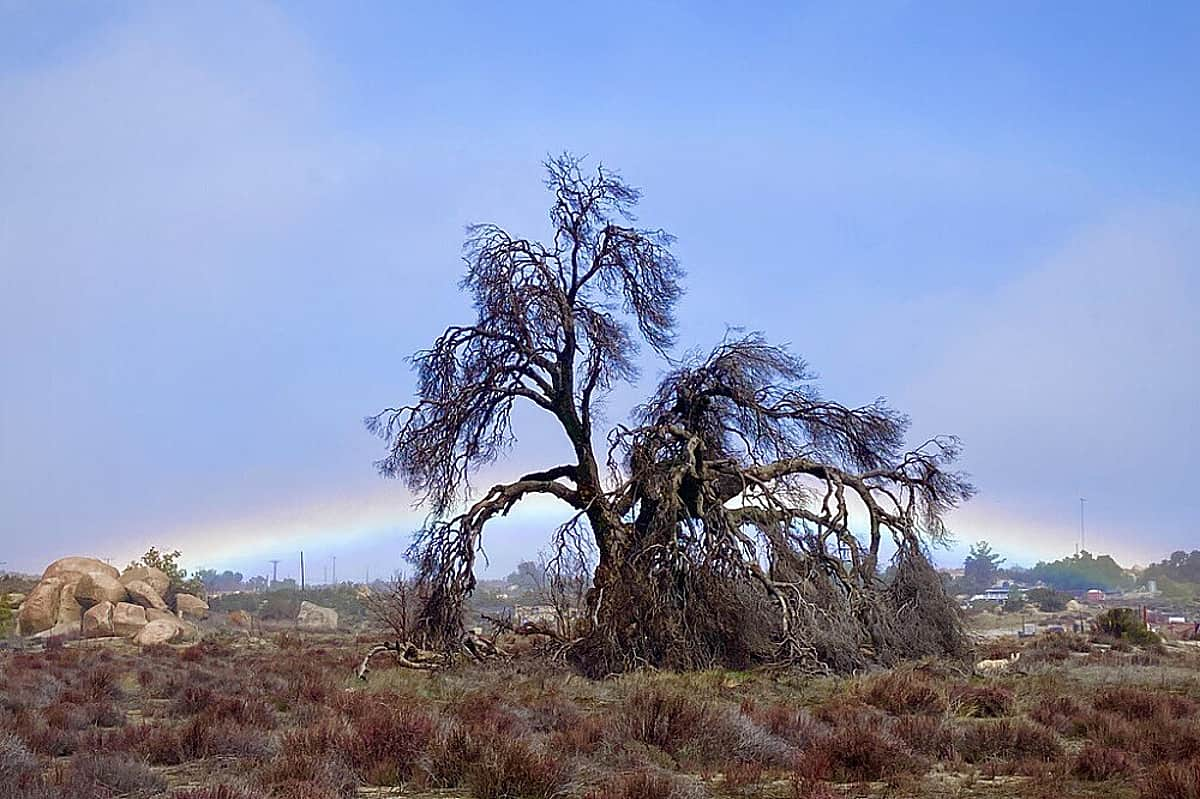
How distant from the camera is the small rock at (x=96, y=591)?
47.4m

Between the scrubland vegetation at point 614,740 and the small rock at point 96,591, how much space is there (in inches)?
1263

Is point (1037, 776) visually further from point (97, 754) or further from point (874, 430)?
point (874, 430)

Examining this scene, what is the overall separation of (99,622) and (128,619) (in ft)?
3.36

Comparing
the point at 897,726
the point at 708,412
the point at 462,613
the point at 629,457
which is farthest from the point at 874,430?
the point at 897,726

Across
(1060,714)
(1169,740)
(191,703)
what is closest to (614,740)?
(1169,740)

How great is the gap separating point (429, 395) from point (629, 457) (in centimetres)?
464

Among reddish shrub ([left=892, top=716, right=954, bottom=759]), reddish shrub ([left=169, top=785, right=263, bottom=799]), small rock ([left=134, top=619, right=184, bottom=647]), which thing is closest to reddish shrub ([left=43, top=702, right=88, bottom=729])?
reddish shrub ([left=169, top=785, right=263, bottom=799])

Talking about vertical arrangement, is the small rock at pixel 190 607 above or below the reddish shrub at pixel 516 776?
below

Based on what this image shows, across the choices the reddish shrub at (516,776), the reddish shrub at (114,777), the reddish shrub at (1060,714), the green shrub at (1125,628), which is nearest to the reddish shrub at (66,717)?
the reddish shrub at (114,777)

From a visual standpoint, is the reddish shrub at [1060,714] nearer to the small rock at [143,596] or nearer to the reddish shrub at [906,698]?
A: the reddish shrub at [906,698]

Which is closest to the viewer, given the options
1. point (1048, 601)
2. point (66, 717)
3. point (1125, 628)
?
point (66, 717)

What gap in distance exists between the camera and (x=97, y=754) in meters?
10.2

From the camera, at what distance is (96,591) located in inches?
1875

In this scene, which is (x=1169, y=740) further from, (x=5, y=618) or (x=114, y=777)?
(x=5, y=618)
